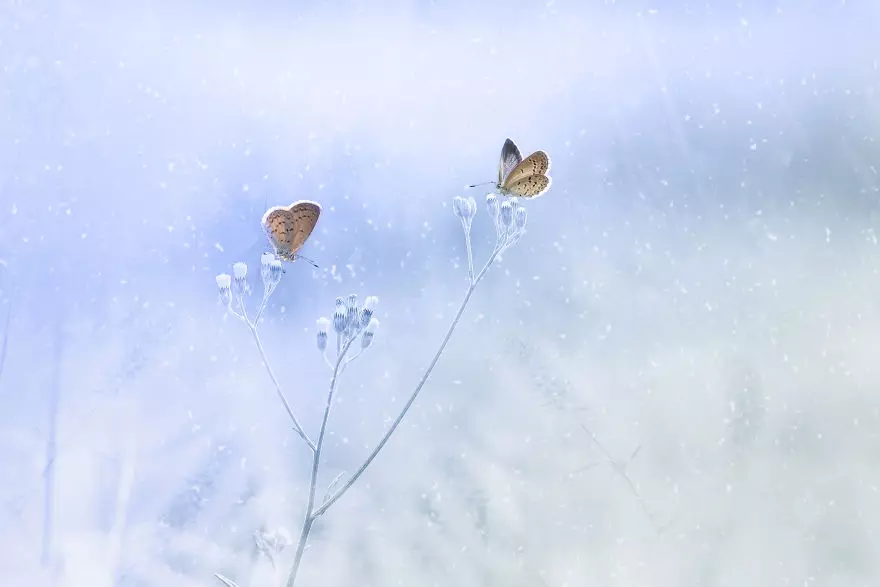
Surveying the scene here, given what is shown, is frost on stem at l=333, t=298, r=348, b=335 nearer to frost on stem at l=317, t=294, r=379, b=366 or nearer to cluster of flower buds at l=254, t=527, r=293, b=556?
frost on stem at l=317, t=294, r=379, b=366

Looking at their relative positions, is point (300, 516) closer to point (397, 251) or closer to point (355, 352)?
point (355, 352)

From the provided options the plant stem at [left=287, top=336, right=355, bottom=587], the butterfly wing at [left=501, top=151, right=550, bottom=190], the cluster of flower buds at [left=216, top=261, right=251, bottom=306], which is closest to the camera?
the plant stem at [left=287, top=336, right=355, bottom=587]

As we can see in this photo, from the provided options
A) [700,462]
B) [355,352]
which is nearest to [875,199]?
[700,462]

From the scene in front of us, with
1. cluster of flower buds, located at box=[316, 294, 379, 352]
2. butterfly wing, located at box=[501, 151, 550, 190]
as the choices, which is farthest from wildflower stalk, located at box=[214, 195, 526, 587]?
butterfly wing, located at box=[501, 151, 550, 190]

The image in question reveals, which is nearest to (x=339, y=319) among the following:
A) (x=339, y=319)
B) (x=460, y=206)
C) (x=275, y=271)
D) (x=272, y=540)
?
(x=339, y=319)

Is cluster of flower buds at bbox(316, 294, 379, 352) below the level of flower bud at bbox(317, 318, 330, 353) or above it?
above

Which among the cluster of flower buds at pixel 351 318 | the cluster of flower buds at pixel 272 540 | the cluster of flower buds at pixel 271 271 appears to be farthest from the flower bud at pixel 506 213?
the cluster of flower buds at pixel 272 540

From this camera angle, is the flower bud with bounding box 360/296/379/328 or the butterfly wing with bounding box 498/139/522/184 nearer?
the flower bud with bounding box 360/296/379/328
